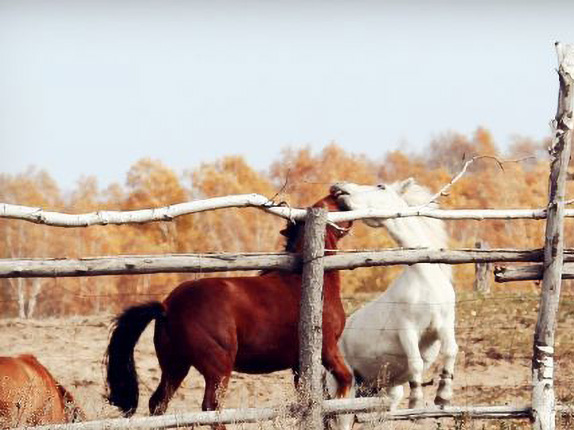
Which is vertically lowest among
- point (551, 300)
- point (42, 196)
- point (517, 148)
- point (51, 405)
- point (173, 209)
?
point (51, 405)

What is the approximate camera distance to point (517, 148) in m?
80.2

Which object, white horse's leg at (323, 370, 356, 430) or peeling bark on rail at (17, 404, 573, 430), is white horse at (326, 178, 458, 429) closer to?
white horse's leg at (323, 370, 356, 430)

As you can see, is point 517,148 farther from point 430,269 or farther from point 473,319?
point 430,269

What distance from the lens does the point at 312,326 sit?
735cm

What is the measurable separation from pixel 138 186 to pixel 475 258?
47.4m

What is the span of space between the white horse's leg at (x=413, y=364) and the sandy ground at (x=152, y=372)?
1554 mm

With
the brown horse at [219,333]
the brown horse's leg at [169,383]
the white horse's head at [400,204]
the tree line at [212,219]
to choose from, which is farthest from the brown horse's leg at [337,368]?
the tree line at [212,219]

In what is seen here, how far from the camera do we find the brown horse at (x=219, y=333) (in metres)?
8.12

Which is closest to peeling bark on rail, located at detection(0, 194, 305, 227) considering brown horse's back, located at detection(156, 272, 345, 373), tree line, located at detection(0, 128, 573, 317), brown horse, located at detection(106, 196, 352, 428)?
brown horse, located at detection(106, 196, 352, 428)

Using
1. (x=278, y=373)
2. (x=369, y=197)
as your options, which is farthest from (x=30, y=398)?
(x=278, y=373)

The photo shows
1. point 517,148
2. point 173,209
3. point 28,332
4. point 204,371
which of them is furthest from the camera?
point 517,148

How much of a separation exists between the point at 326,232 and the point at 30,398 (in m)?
2.60

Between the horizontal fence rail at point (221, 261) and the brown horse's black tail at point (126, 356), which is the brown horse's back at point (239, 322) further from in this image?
the horizontal fence rail at point (221, 261)

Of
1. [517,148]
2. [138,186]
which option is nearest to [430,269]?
[138,186]
